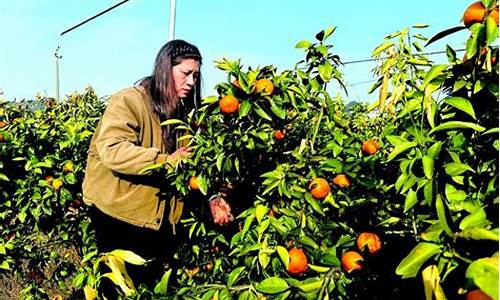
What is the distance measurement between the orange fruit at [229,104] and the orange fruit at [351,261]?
0.62 m

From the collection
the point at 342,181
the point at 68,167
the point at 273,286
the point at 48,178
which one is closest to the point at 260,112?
the point at 342,181

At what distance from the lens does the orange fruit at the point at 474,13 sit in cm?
103

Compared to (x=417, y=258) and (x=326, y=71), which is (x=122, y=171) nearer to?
(x=326, y=71)

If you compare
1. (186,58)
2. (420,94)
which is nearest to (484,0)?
(420,94)

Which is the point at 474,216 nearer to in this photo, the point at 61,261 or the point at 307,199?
the point at 307,199

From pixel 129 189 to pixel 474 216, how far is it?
5.39 ft

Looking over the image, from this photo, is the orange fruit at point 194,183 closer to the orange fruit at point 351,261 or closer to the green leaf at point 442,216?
the orange fruit at point 351,261

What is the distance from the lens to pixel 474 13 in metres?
1.04

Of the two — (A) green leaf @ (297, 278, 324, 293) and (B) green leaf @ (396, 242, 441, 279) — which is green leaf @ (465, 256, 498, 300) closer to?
(B) green leaf @ (396, 242, 441, 279)

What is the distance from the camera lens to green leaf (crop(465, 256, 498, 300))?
0.66 meters

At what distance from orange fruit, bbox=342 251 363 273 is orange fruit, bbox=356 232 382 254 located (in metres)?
0.03

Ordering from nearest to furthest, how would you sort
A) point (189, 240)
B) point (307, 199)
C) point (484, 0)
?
point (484, 0)
point (307, 199)
point (189, 240)

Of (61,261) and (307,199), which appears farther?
(61,261)

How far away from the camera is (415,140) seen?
117 centimetres
